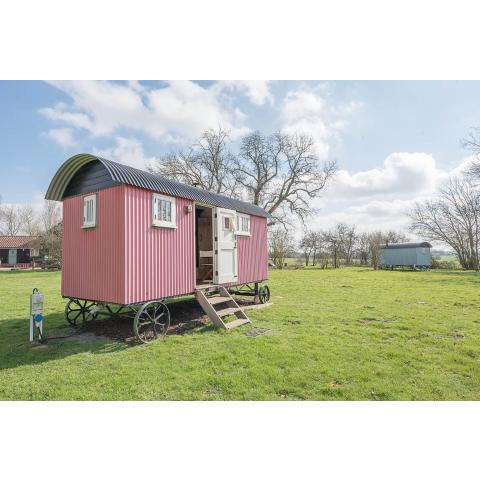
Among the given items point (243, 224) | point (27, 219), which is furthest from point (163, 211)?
point (27, 219)

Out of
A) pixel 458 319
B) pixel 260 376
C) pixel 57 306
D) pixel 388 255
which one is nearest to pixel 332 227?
pixel 388 255

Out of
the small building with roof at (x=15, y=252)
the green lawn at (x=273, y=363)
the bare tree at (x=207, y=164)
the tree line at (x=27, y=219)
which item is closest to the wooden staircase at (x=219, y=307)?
the green lawn at (x=273, y=363)

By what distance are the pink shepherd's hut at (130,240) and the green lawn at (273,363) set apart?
35.3 inches

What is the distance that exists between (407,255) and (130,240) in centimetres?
3013

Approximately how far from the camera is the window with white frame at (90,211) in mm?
6204

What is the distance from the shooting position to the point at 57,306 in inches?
387

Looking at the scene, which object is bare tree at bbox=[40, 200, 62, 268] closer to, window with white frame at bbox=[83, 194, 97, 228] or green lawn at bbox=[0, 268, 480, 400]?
green lawn at bbox=[0, 268, 480, 400]

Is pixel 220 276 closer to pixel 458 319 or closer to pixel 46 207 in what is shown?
pixel 458 319

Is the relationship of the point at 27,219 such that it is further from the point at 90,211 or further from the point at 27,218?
the point at 90,211

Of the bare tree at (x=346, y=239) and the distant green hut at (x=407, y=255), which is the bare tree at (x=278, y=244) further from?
the distant green hut at (x=407, y=255)

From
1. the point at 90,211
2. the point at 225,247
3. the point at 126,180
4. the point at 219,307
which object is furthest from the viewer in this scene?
the point at 219,307

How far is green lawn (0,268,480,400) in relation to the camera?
12.2 feet

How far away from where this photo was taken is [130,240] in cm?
564

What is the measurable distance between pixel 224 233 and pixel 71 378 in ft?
17.1
